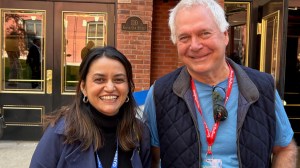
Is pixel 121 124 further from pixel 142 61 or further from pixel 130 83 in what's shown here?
pixel 142 61

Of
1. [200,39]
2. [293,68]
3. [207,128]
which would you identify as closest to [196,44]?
[200,39]

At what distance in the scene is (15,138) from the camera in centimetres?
655

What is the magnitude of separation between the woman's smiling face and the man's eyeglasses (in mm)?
476

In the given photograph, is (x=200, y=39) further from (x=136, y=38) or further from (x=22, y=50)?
(x=22, y=50)

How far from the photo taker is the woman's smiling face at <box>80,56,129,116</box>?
6.23 feet

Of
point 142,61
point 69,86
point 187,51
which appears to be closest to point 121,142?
point 187,51

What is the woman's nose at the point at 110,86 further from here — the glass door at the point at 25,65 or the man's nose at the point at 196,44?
the glass door at the point at 25,65

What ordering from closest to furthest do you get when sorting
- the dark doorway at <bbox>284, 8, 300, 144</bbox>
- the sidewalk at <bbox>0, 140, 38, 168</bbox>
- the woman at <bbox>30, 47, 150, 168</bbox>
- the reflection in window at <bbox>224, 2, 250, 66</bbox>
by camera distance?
the woman at <bbox>30, 47, 150, 168</bbox>
the sidewalk at <bbox>0, 140, 38, 168</bbox>
the reflection in window at <bbox>224, 2, 250, 66</bbox>
the dark doorway at <bbox>284, 8, 300, 144</bbox>

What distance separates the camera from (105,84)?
190 cm

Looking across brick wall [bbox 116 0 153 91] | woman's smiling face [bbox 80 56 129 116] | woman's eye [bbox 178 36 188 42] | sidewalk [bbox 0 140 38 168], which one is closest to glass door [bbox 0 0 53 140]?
sidewalk [bbox 0 140 38 168]

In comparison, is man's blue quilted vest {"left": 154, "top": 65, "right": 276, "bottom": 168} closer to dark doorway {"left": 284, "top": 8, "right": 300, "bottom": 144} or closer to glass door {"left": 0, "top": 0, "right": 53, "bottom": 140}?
glass door {"left": 0, "top": 0, "right": 53, "bottom": 140}

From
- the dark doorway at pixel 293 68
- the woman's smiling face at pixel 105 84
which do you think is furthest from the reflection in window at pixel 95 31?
the woman's smiling face at pixel 105 84

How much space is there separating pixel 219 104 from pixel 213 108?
4 cm

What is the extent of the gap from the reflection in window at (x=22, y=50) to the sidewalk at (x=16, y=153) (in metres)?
0.95
